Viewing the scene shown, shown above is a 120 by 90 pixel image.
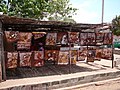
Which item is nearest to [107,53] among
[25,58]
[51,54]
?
[51,54]

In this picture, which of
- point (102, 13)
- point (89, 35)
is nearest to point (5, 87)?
point (89, 35)

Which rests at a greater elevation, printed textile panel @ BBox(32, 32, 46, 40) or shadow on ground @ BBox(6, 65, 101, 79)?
printed textile panel @ BBox(32, 32, 46, 40)

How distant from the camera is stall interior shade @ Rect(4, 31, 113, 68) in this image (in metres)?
9.33

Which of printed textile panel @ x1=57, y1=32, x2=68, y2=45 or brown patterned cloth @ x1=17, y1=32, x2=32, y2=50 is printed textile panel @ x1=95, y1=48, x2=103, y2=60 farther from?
brown patterned cloth @ x1=17, y1=32, x2=32, y2=50

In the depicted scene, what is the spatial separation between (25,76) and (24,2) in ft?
27.2

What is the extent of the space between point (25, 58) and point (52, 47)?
2131mm

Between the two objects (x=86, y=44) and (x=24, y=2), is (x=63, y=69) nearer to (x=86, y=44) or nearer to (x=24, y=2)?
(x=86, y=44)

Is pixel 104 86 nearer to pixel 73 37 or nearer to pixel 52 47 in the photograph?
pixel 73 37

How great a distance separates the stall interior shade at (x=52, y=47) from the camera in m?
9.33

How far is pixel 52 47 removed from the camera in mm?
11328

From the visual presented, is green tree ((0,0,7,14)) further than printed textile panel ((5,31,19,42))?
Yes

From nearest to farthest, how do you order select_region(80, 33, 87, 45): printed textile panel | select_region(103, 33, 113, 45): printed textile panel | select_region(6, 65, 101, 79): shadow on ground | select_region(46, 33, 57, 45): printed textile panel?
select_region(6, 65, 101, 79): shadow on ground
select_region(46, 33, 57, 45): printed textile panel
select_region(80, 33, 87, 45): printed textile panel
select_region(103, 33, 113, 45): printed textile panel

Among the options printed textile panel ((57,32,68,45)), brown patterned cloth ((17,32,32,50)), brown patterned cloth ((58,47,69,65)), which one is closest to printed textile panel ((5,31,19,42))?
brown patterned cloth ((17,32,32,50))

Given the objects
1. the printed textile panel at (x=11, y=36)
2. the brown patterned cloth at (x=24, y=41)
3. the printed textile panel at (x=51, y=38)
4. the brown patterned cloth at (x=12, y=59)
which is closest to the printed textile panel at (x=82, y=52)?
the printed textile panel at (x=51, y=38)
